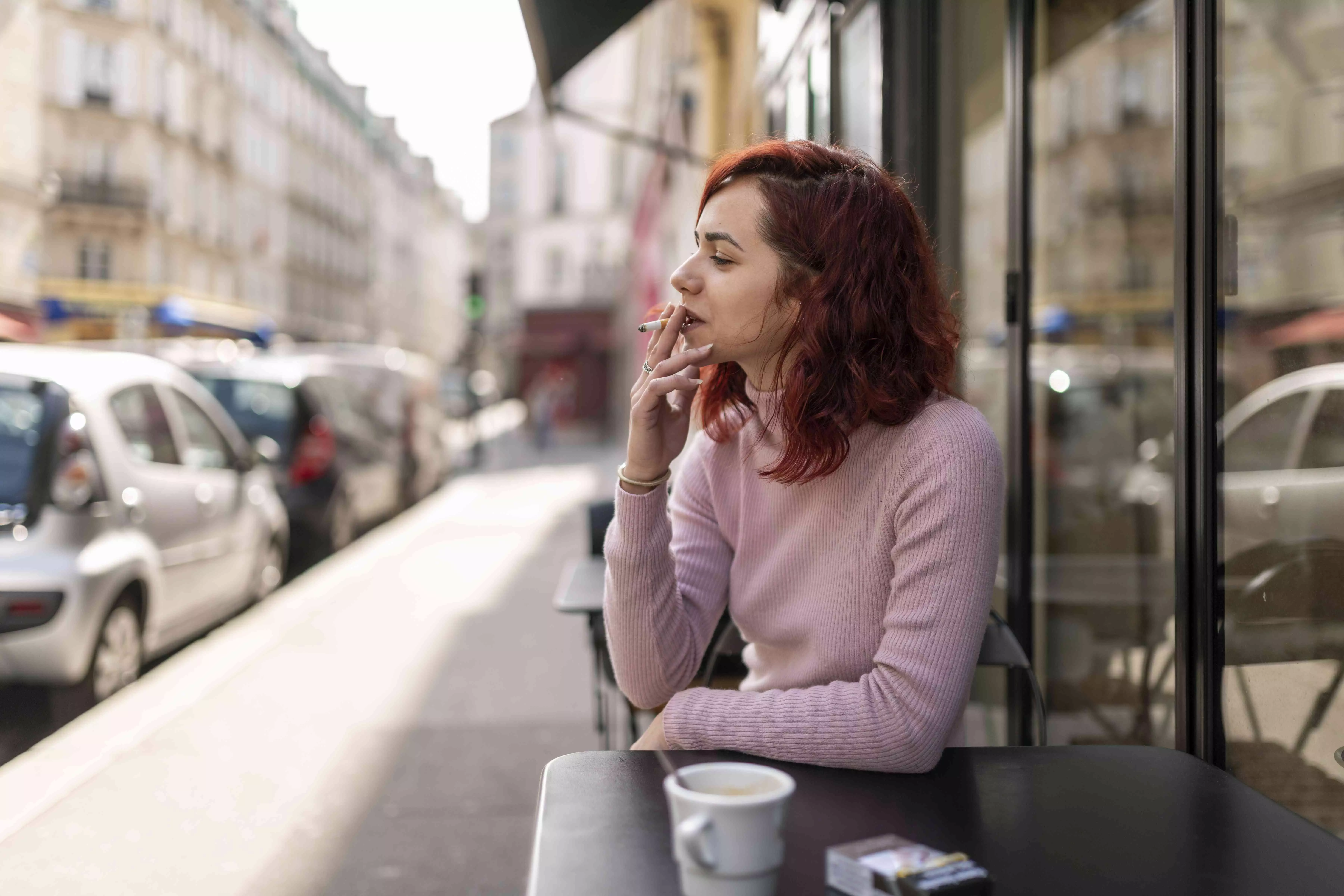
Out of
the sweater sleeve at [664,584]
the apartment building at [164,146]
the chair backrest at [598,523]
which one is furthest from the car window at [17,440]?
the sweater sleeve at [664,584]

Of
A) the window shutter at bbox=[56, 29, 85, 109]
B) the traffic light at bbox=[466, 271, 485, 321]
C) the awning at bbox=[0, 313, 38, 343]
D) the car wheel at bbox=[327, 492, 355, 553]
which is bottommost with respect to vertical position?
the car wheel at bbox=[327, 492, 355, 553]

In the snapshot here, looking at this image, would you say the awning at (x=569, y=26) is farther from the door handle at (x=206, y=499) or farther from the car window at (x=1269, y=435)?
the car window at (x=1269, y=435)

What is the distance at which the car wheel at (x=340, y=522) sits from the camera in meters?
8.91

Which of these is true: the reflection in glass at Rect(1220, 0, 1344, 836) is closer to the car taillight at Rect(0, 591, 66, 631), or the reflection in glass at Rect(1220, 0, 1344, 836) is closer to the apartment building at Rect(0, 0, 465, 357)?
the apartment building at Rect(0, 0, 465, 357)

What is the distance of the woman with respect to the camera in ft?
5.21

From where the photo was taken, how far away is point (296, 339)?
36.9 meters

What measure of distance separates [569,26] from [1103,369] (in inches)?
104

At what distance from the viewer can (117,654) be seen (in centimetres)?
464

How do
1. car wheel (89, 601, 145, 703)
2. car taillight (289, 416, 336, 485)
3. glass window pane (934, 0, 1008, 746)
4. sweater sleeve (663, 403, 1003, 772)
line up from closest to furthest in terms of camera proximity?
sweater sleeve (663, 403, 1003, 772)
glass window pane (934, 0, 1008, 746)
car wheel (89, 601, 145, 703)
car taillight (289, 416, 336, 485)

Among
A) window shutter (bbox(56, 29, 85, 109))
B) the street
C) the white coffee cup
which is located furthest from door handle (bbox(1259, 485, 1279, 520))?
window shutter (bbox(56, 29, 85, 109))

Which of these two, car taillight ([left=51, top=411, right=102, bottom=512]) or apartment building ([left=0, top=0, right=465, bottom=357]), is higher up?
apartment building ([left=0, top=0, right=465, bottom=357])

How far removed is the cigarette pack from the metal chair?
105 cm

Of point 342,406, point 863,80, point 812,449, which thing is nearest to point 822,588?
point 812,449

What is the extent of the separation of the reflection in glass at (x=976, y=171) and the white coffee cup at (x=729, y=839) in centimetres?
271
